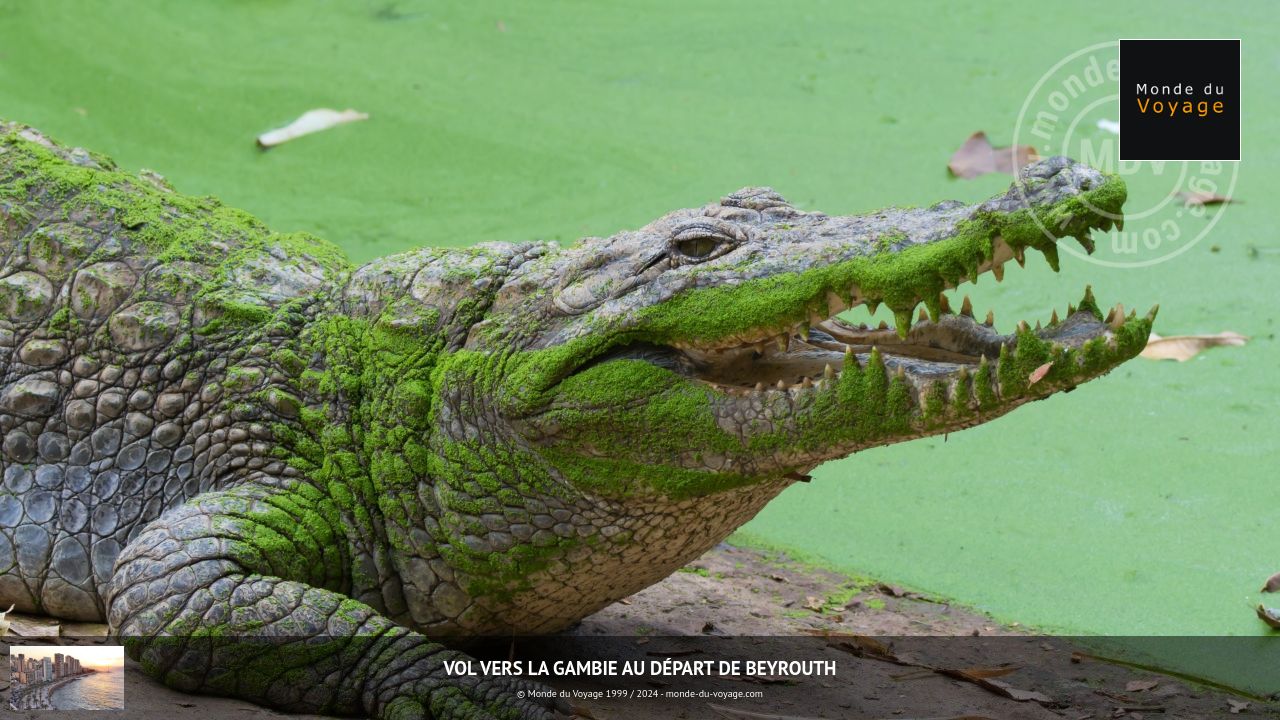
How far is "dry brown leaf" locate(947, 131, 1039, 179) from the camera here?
25.9 ft

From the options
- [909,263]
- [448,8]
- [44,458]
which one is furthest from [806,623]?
[448,8]

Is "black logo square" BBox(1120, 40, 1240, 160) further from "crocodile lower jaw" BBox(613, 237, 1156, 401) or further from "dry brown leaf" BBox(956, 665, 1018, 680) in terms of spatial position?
"crocodile lower jaw" BBox(613, 237, 1156, 401)

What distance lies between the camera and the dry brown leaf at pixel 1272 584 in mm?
4934

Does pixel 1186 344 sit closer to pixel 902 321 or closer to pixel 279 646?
pixel 902 321

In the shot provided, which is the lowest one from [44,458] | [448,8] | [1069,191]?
[44,458]

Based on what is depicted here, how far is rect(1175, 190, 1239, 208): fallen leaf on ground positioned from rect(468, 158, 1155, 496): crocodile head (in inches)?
178

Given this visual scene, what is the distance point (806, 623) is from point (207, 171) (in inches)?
195

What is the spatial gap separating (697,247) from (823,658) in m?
1.47

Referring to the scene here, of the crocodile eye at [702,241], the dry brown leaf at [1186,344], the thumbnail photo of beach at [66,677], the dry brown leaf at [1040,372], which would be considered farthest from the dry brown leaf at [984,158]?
the thumbnail photo of beach at [66,677]

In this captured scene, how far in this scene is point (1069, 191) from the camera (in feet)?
10.6

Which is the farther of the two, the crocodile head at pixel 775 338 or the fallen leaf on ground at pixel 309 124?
the fallen leaf on ground at pixel 309 124

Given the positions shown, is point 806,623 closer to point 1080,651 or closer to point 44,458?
point 1080,651

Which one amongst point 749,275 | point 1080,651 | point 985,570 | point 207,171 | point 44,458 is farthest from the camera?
point 207,171

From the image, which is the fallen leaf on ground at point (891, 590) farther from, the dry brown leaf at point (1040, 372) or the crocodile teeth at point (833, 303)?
the dry brown leaf at point (1040, 372)
